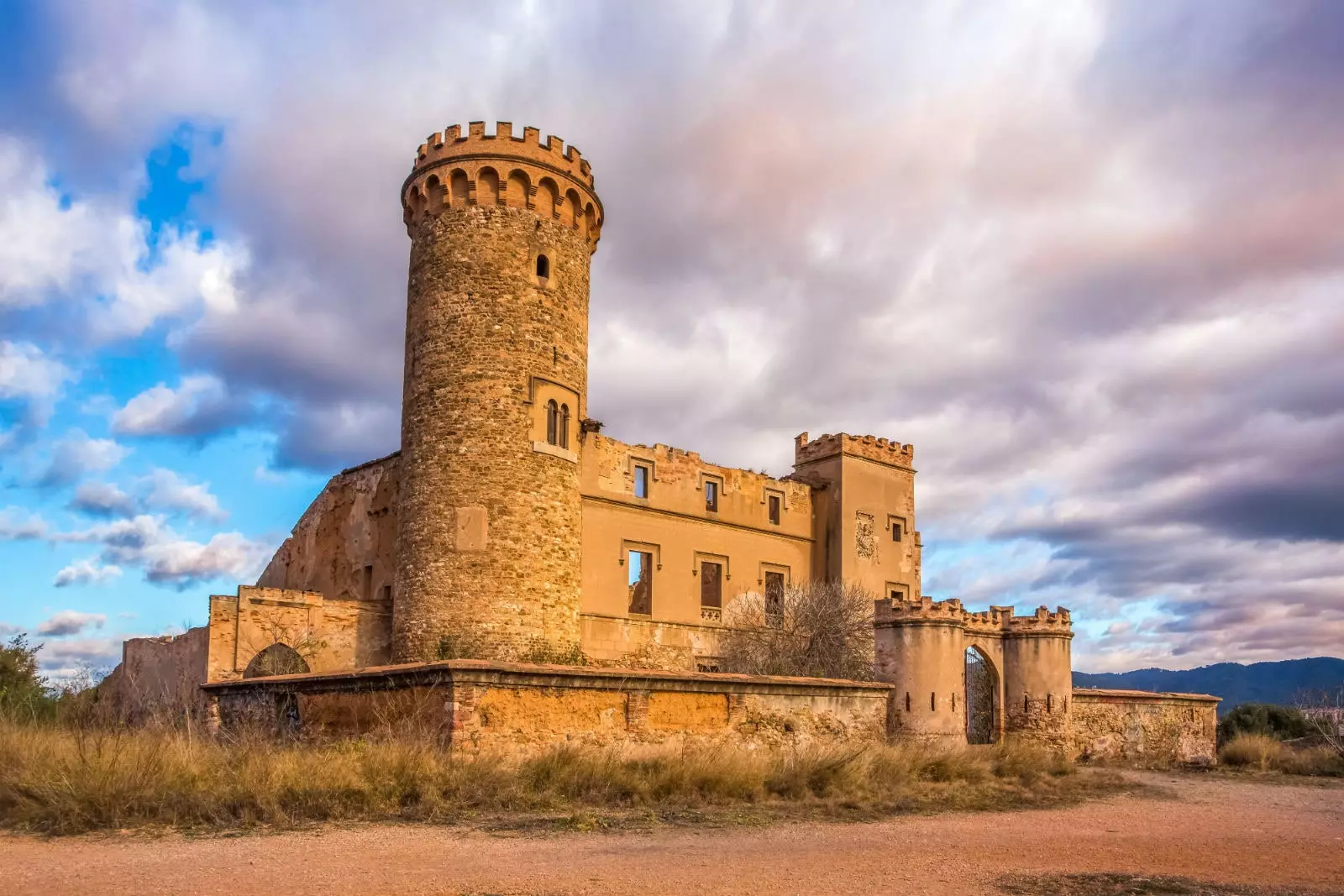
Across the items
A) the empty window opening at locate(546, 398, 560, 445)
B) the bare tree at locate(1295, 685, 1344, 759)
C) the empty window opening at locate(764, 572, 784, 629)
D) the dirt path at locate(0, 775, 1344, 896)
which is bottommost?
the bare tree at locate(1295, 685, 1344, 759)

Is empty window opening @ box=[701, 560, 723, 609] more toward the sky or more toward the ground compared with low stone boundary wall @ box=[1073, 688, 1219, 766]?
more toward the sky

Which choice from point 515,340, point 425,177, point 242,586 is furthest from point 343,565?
point 425,177

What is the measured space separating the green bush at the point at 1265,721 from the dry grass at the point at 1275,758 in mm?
8087

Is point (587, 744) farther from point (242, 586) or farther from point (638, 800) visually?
point (242, 586)

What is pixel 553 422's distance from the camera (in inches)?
1049

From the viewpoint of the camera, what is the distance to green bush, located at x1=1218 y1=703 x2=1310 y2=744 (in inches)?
1465

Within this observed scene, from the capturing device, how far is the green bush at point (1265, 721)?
37219mm

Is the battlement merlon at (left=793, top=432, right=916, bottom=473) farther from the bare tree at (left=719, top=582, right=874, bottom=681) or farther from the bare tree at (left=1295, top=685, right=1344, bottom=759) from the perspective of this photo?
the bare tree at (left=1295, top=685, right=1344, bottom=759)

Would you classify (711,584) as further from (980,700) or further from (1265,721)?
(1265,721)

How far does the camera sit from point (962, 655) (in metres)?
24.4

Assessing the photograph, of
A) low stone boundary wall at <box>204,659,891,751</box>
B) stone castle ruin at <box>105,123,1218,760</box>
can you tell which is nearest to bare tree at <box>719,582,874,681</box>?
stone castle ruin at <box>105,123,1218,760</box>

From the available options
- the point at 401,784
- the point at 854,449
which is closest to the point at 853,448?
the point at 854,449

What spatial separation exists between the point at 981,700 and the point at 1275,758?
7072mm

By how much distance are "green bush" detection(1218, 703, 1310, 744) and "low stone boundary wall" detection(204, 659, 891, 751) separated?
77.8ft
